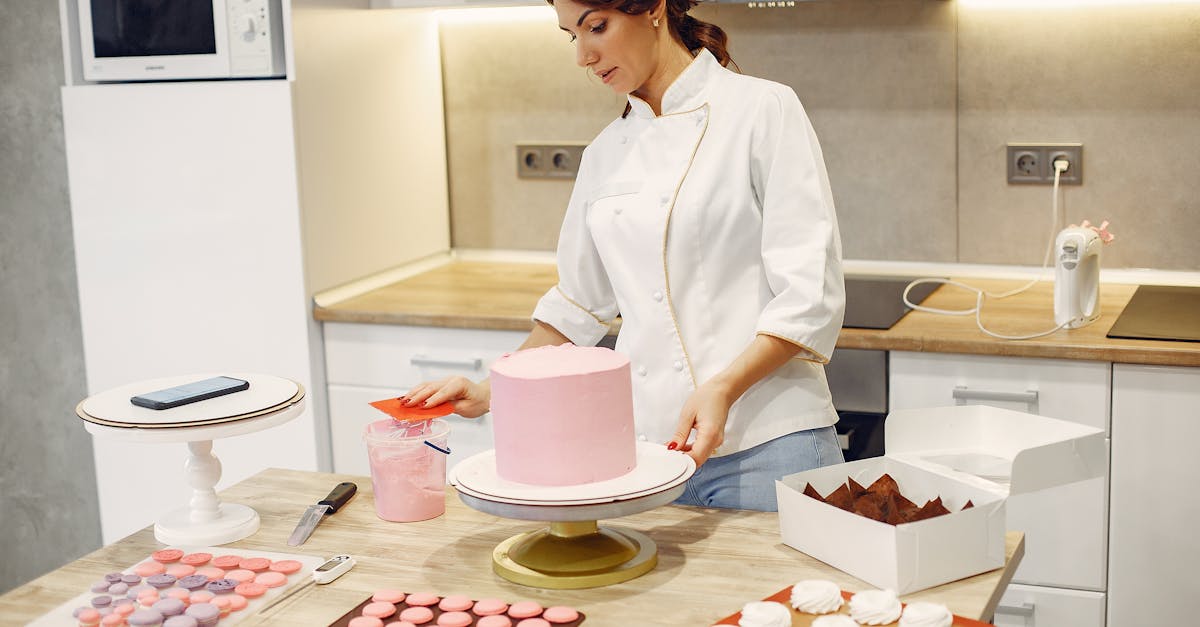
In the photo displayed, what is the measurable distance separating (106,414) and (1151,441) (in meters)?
1.62

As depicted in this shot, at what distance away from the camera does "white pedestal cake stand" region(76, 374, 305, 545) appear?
135 cm

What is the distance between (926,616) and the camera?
1.09 metres

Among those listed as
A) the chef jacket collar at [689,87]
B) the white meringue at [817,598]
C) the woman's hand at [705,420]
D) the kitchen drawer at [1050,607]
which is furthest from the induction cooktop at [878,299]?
the white meringue at [817,598]

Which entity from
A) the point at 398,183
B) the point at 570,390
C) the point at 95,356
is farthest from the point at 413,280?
the point at 570,390

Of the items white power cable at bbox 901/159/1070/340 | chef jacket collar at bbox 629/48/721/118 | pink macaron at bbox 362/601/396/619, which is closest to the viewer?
pink macaron at bbox 362/601/396/619

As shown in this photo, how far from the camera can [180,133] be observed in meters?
2.55

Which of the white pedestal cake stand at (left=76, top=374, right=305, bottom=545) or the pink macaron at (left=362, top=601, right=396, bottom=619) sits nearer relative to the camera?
the pink macaron at (left=362, top=601, right=396, bottom=619)

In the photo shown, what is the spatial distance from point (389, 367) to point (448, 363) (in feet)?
0.48

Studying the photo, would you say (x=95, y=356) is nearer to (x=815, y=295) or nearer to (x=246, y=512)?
(x=246, y=512)

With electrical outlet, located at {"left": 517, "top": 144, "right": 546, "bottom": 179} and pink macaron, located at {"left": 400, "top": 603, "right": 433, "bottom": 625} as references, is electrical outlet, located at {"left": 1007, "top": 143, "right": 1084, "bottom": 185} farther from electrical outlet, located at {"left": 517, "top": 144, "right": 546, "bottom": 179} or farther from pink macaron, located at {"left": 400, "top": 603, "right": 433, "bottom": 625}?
pink macaron, located at {"left": 400, "top": 603, "right": 433, "bottom": 625}

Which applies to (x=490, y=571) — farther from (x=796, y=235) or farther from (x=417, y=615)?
(x=796, y=235)

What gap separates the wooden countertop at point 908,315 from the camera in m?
2.10

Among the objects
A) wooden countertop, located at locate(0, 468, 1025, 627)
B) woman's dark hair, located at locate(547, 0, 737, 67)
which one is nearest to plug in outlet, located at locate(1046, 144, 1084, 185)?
woman's dark hair, located at locate(547, 0, 737, 67)

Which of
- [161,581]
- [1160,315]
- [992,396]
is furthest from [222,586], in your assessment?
[1160,315]
